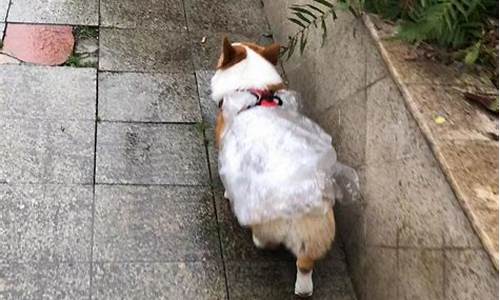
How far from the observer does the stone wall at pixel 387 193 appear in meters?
2.78

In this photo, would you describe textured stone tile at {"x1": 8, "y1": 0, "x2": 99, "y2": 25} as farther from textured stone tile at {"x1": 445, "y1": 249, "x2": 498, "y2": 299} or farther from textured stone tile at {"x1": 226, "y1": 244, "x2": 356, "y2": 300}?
textured stone tile at {"x1": 445, "y1": 249, "x2": 498, "y2": 299}

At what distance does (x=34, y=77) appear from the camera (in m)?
4.71

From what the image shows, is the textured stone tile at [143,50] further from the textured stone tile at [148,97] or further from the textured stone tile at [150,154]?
the textured stone tile at [150,154]

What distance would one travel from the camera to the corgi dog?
10.8 ft

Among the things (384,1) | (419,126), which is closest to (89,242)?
(419,126)

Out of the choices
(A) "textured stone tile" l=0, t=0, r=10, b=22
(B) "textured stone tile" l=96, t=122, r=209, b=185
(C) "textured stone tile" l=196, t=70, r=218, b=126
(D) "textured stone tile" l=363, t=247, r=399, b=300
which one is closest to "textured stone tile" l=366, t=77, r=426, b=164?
(D) "textured stone tile" l=363, t=247, r=399, b=300

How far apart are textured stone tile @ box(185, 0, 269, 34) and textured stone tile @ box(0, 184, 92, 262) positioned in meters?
2.05

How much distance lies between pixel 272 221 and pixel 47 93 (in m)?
2.01

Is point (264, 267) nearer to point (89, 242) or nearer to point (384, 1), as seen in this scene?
point (89, 242)

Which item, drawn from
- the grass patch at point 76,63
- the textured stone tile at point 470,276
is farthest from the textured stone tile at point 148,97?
the textured stone tile at point 470,276

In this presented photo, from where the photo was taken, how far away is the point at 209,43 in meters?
5.34

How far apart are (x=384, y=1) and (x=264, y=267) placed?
1.50 m

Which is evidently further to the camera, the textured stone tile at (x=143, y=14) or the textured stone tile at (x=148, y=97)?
the textured stone tile at (x=143, y=14)

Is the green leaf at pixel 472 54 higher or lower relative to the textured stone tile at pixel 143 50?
higher
